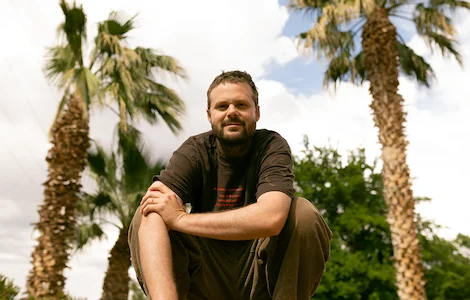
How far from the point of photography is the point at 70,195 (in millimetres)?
9758

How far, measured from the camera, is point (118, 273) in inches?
511

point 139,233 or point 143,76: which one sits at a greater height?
point 143,76

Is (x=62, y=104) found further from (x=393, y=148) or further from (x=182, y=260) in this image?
(x=182, y=260)

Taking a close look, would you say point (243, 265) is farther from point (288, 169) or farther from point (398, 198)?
point (398, 198)

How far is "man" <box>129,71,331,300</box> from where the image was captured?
7.22 feet

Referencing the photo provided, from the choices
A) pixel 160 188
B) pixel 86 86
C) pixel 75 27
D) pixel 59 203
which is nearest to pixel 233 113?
pixel 160 188

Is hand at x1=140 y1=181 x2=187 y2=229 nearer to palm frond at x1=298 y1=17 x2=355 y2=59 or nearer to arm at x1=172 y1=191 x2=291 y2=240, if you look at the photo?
arm at x1=172 y1=191 x2=291 y2=240

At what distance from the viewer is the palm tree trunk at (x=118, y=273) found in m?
12.7

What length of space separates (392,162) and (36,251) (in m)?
7.43

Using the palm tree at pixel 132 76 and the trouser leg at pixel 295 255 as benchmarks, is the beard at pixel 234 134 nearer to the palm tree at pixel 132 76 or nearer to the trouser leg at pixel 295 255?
the trouser leg at pixel 295 255

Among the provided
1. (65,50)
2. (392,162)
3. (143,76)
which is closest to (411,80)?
(392,162)

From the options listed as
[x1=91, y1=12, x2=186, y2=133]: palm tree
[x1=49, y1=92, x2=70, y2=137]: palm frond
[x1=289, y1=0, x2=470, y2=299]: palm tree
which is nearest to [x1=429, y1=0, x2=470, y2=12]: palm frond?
[x1=289, y1=0, x2=470, y2=299]: palm tree

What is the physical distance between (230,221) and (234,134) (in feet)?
1.59

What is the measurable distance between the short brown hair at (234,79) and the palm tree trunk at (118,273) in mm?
10716
